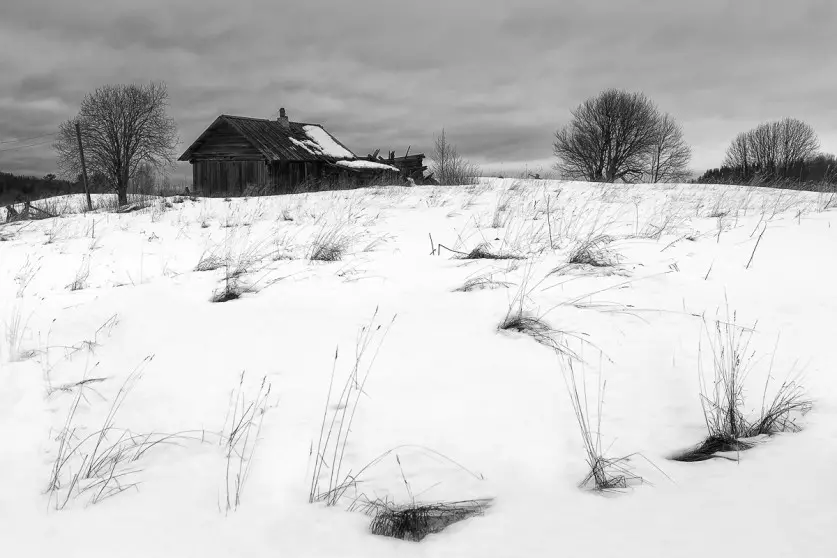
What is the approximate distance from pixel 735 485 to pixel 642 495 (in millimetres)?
280

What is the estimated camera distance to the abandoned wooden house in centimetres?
2470

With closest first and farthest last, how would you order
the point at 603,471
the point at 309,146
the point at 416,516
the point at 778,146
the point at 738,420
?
the point at 416,516 < the point at 603,471 < the point at 738,420 < the point at 309,146 < the point at 778,146

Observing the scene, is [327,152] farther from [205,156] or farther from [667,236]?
[667,236]

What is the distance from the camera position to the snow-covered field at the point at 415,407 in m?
1.39

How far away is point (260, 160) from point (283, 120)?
4.87 meters

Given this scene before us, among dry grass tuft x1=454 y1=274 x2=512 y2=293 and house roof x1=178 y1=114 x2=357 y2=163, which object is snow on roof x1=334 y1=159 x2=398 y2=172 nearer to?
house roof x1=178 y1=114 x2=357 y2=163

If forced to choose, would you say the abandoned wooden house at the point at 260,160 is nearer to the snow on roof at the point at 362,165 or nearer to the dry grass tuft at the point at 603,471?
the snow on roof at the point at 362,165

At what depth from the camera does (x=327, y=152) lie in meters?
27.4

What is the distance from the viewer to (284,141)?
26.1 m

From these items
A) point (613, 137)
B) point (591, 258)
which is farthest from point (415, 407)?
point (613, 137)

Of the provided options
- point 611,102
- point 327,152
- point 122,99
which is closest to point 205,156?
point 327,152

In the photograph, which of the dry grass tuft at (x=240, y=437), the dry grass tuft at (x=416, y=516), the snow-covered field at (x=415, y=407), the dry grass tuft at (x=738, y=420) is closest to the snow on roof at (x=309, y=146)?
the snow-covered field at (x=415, y=407)

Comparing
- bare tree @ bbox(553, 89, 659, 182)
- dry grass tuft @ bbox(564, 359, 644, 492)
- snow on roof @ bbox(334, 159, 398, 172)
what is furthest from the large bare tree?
dry grass tuft @ bbox(564, 359, 644, 492)

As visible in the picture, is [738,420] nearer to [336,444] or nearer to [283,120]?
[336,444]
